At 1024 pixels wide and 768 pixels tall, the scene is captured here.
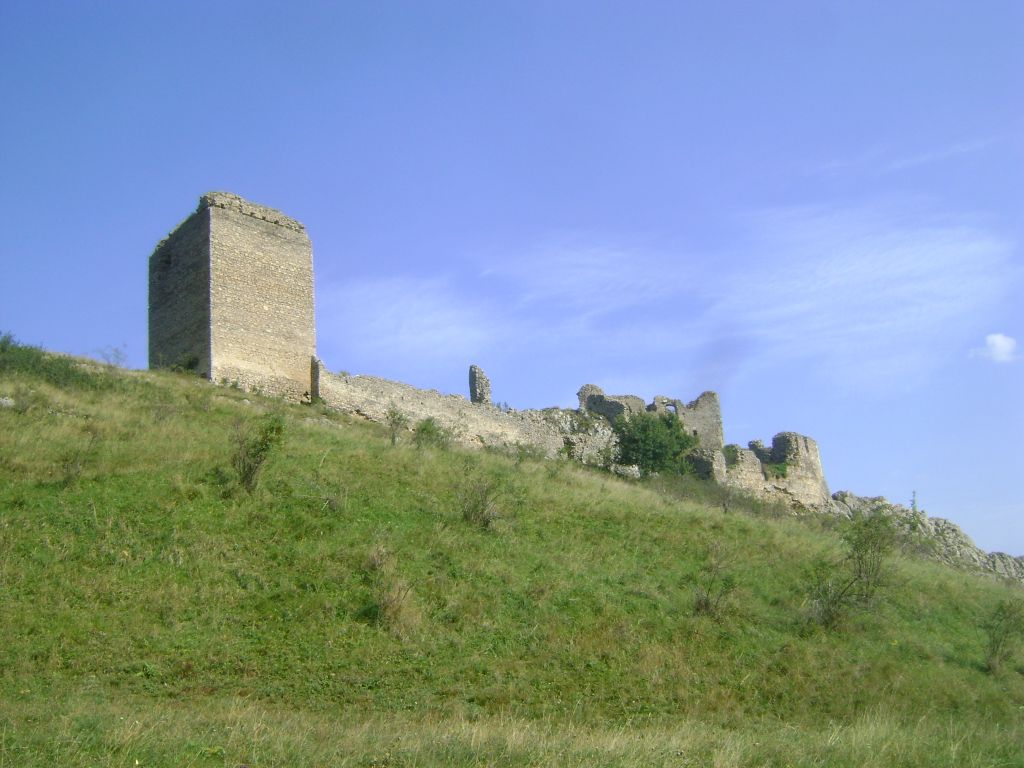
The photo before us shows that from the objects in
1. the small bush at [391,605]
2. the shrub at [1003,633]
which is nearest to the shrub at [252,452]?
the small bush at [391,605]

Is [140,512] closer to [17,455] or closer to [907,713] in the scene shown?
[17,455]

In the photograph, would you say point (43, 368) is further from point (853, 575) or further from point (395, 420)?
point (853, 575)

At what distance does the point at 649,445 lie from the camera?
3055 centimetres

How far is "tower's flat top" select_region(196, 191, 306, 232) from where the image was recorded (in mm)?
23750

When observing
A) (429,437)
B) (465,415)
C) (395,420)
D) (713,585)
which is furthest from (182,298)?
(713,585)

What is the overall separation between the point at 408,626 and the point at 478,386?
1804 centimetres

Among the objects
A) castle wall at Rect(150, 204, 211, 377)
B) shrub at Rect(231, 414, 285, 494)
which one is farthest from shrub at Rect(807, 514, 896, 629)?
castle wall at Rect(150, 204, 211, 377)

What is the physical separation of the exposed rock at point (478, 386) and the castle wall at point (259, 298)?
635 cm

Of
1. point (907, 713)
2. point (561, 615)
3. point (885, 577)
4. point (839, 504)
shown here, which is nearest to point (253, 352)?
point (561, 615)

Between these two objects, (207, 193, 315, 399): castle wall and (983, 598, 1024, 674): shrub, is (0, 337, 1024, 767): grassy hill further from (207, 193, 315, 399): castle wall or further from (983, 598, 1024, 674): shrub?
(207, 193, 315, 399): castle wall

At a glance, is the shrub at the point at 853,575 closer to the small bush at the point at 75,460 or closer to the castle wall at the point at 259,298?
the small bush at the point at 75,460

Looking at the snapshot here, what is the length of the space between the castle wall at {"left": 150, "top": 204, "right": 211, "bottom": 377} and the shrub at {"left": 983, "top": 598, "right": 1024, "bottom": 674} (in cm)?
1589

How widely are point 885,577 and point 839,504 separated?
1854cm

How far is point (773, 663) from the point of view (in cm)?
1280
